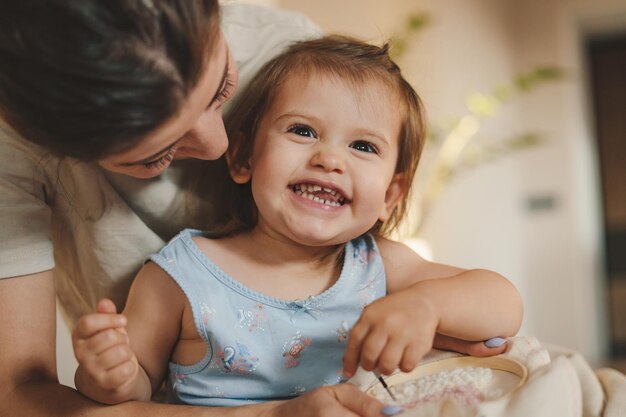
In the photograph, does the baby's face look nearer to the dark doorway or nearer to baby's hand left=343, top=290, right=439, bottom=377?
baby's hand left=343, top=290, right=439, bottom=377

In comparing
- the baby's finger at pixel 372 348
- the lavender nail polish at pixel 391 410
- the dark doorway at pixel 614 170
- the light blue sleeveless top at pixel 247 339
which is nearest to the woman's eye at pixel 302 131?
the light blue sleeveless top at pixel 247 339

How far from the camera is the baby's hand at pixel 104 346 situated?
0.69 metres

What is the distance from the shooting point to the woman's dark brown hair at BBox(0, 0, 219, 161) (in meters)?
0.62

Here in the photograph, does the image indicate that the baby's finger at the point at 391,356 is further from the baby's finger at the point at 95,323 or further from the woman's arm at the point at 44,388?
the baby's finger at the point at 95,323

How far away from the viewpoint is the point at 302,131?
967mm

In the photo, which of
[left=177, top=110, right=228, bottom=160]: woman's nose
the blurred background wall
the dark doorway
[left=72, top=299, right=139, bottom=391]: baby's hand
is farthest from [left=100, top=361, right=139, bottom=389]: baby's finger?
the dark doorway

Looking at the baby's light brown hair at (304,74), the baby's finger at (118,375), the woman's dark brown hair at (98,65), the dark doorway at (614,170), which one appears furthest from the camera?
the dark doorway at (614,170)

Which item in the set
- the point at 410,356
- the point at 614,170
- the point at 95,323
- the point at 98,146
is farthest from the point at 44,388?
the point at 614,170

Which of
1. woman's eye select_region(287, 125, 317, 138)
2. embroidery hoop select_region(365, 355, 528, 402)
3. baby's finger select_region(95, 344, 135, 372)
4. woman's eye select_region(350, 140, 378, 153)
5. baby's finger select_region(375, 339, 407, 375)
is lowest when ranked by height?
embroidery hoop select_region(365, 355, 528, 402)

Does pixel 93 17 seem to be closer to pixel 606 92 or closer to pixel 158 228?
pixel 158 228

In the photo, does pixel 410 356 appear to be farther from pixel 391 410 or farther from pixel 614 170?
pixel 614 170

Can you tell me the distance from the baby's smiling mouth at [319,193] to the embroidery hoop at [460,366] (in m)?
0.25

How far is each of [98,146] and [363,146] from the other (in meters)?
0.42

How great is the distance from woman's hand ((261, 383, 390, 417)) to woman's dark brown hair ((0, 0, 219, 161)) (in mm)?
325
